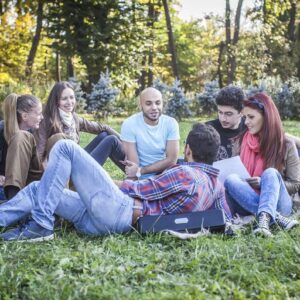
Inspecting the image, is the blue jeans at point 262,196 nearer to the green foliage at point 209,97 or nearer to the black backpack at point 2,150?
the black backpack at point 2,150

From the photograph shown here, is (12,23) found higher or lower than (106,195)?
higher

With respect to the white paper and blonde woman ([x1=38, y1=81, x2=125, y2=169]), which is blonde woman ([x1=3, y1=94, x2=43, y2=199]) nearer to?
blonde woman ([x1=38, y1=81, x2=125, y2=169])

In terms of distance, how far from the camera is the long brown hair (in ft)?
17.3

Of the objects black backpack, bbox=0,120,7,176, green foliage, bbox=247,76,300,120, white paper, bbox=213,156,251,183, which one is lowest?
green foliage, bbox=247,76,300,120

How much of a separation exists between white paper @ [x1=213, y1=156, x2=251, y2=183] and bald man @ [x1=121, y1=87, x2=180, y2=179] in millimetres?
694

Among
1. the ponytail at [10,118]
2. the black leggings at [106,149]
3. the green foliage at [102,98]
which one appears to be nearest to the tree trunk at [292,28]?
the green foliage at [102,98]

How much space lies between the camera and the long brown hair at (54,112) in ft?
17.3

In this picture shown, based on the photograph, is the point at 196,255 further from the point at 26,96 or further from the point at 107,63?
the point at 107,63

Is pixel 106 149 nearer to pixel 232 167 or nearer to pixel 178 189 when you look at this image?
pixel 232 167

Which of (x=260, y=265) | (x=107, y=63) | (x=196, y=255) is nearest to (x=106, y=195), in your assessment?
(x=196, y=255)

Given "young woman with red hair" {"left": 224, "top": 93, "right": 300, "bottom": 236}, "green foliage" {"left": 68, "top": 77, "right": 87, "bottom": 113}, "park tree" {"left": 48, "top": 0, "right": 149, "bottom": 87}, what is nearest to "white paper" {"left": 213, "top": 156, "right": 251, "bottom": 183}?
"young woman with red hair" {"left": 224, "top": 93, "right": 300, "bottom": 236}

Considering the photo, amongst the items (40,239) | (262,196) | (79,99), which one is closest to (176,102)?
(79,99)

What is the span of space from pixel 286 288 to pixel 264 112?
6.78 ft

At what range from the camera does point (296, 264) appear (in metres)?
3.30
